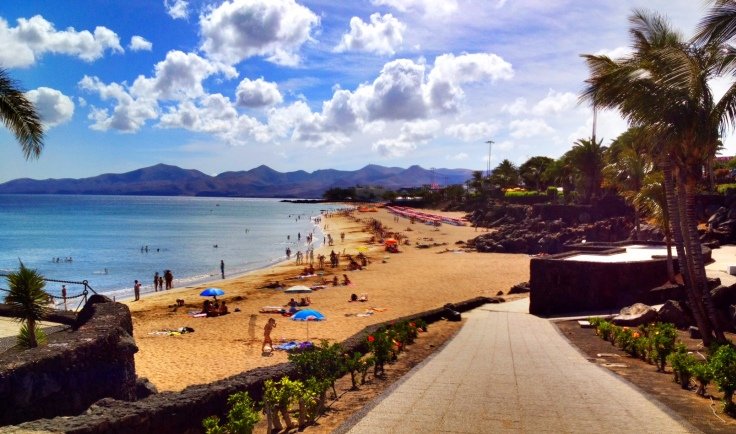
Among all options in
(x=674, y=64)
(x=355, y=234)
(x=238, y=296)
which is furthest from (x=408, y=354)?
(x=355, y=234)

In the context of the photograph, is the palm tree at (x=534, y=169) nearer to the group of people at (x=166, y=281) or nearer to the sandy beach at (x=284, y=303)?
the sandy beach at (x=284, y=303)

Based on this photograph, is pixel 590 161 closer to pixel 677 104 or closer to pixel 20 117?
pixel 677 104

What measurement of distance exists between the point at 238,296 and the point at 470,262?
1917 cm

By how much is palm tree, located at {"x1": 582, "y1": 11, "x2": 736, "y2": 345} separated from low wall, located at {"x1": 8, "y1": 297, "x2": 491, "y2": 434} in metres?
9.03

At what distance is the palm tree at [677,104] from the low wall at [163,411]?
9.03m

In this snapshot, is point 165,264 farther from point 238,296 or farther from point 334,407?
point 334,407

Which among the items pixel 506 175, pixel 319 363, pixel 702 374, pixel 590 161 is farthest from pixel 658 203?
pixel 506 175

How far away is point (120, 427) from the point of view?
691 cm

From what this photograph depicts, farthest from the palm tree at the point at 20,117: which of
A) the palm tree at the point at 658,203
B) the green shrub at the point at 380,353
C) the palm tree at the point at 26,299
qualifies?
the palm tree at the point at 658,203

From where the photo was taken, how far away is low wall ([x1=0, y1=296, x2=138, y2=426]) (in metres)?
8.04

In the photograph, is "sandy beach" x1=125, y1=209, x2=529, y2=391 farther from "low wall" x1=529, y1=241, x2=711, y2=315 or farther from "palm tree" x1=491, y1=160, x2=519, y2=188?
"palm tree" x1=491, y1=160, x2=519, y2=188

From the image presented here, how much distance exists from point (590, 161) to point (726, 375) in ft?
158

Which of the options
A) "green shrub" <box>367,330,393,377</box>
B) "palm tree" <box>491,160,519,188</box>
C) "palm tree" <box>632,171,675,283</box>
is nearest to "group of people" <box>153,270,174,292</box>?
"green shrub" <box>367,330,393,377</box>

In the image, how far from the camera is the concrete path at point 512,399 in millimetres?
7090
